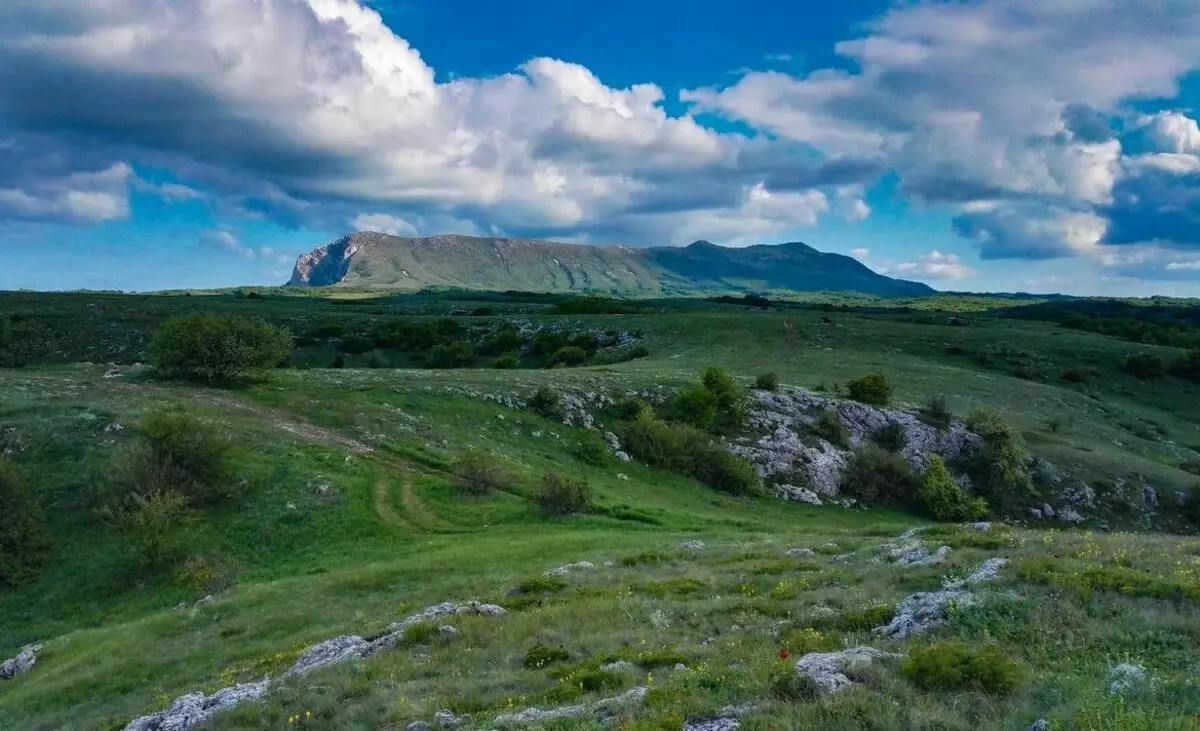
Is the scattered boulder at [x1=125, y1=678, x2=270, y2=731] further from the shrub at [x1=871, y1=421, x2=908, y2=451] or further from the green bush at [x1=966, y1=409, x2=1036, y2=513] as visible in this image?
the green bush at [x1=966, y1=409, x2=1036, y2=513]

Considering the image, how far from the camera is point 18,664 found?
24.2 meters

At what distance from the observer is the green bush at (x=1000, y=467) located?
5319 centimetres

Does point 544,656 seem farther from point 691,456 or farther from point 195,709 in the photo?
point 691,456

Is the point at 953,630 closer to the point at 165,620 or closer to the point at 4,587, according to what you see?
the point at 165,620

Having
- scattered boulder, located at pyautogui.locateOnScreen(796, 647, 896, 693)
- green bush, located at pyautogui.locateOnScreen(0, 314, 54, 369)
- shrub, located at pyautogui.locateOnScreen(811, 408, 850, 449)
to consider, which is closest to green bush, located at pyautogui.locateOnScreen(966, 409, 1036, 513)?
shrub, located at pyautogui.locateOnScreen(811, 408, 850, 449)

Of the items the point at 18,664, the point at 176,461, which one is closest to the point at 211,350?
the point at 176,461

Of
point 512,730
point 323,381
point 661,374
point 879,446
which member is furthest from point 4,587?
point 879,446

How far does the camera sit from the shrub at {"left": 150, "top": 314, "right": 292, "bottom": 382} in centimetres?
5003

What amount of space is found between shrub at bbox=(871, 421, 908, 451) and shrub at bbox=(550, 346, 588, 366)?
3765 centimetres

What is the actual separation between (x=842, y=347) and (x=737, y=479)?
179 ft

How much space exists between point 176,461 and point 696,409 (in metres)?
34.2

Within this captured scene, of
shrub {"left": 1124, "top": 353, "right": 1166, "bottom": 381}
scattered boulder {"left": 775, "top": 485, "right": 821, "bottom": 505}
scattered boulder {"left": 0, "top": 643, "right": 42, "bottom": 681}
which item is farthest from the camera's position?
shrub {"left": 1124, "top": 353, "right": 1166, "bottom": 381}

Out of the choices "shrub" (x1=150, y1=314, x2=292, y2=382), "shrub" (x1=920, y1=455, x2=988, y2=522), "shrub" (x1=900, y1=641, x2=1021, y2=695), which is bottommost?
"shrub" (x1=920, y1=455, x2=988, y2=522)

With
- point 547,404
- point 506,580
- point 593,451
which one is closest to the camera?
point 506,580
